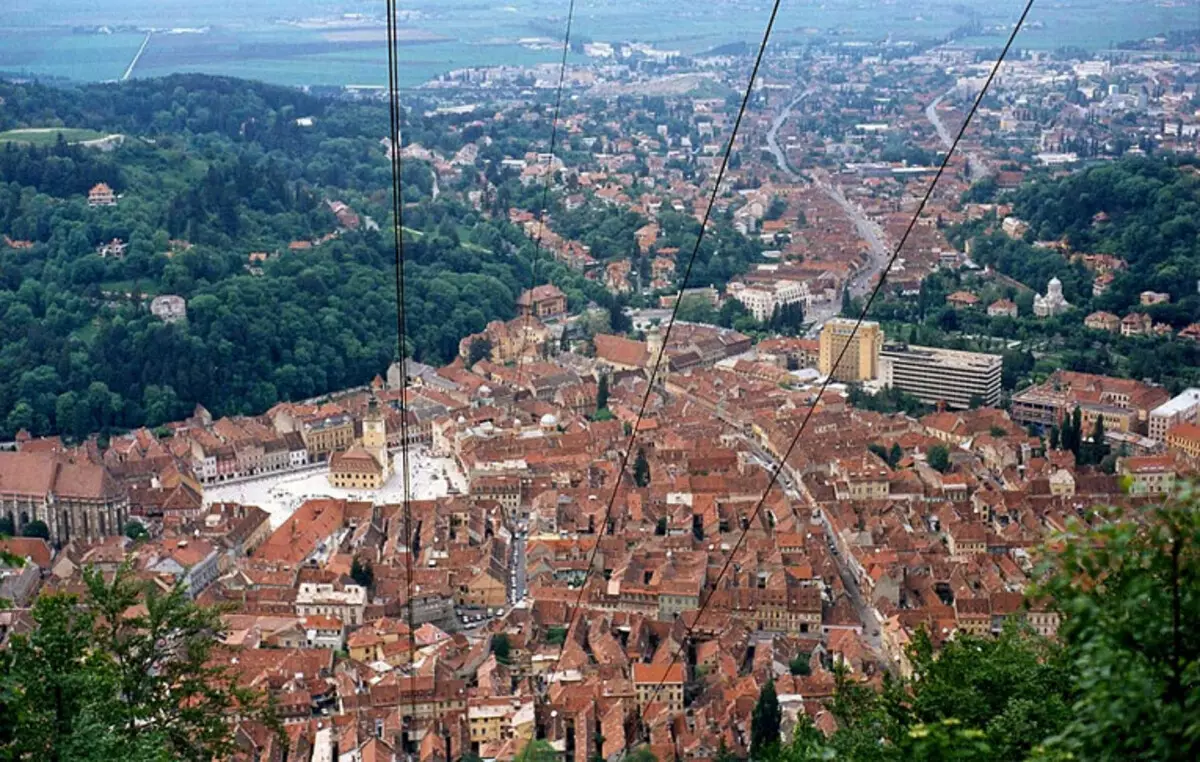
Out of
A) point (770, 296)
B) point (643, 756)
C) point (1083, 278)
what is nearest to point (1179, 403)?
point (1083, 278)

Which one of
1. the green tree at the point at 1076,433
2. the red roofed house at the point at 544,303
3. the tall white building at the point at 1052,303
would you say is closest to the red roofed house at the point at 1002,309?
the tall white building at the point at 1052,303

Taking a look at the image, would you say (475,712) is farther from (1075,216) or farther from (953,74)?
(953,74)

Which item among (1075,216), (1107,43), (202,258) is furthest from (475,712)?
(1107,43)

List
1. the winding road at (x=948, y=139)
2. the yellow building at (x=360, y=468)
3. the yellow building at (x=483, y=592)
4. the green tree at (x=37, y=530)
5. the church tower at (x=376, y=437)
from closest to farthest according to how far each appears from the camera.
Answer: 1. the yellow building at (x=483, y=592)
2. the green tree at (x=37, y=530)
3. the yellow building at (x=360, y=468)
4. the church tower at (x=376, y=437)
5. the winding road at (x=948, y=139)

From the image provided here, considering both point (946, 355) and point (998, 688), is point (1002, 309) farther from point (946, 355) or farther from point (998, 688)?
point (998, 688)

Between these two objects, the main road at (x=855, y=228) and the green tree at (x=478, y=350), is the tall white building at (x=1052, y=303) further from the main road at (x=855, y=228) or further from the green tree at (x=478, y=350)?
the green tree at (x=478, y=350)

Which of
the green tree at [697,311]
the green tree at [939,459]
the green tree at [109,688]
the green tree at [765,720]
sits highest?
the green tree at [109,688]

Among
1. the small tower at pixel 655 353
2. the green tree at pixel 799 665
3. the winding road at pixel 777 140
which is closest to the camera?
the green tree at pixel 799 665

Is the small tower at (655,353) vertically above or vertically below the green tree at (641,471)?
below
